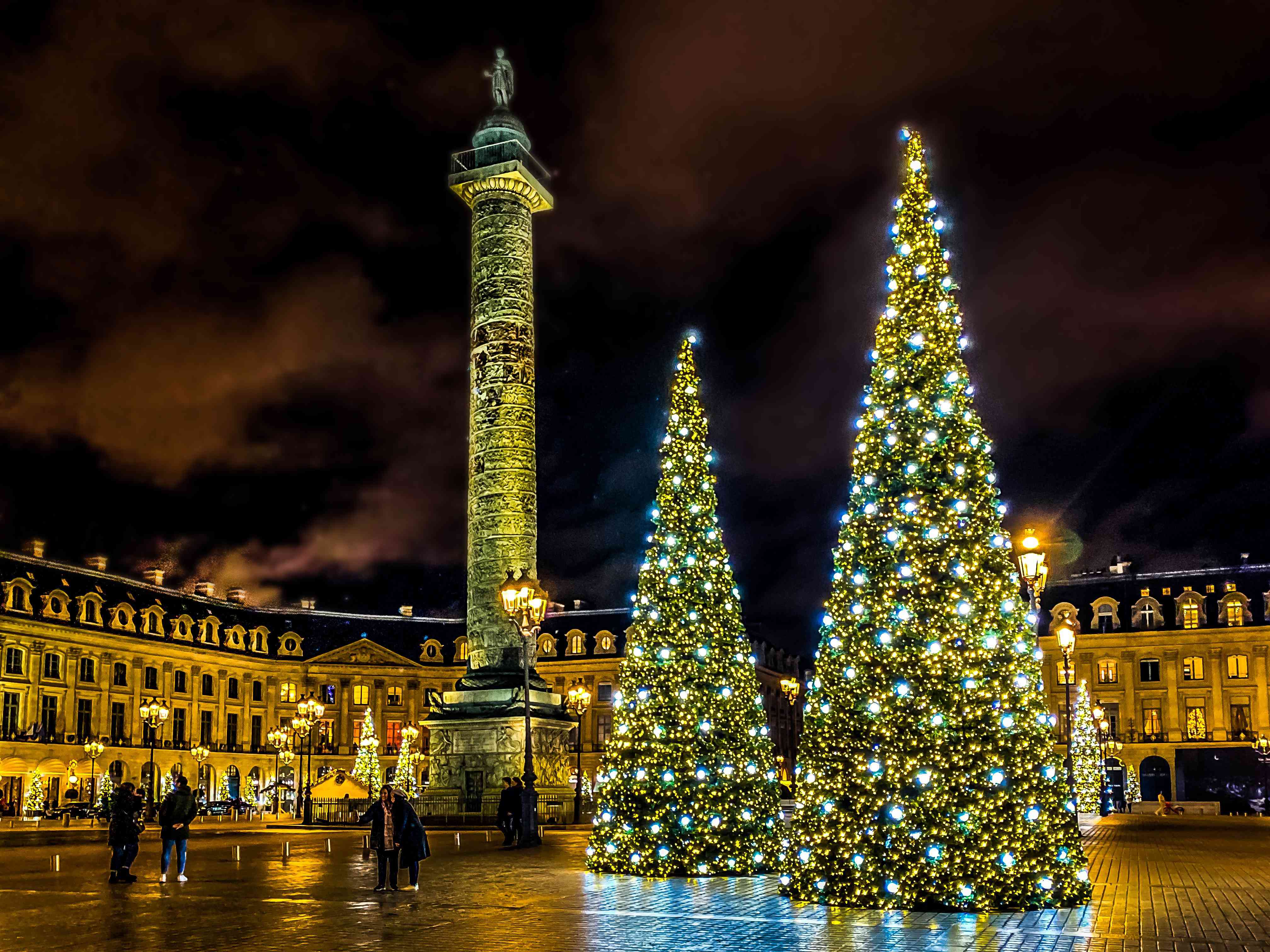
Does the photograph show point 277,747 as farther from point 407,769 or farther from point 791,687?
point 791,687

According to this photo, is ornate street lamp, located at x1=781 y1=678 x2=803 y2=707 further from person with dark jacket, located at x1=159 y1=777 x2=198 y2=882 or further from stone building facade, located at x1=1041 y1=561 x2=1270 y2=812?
stone building facade, located at x1=1041 y1=561 x2=1270 y2=812

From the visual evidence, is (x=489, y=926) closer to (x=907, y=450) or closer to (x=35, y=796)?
(x=907, y=450)

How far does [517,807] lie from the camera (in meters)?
28.0

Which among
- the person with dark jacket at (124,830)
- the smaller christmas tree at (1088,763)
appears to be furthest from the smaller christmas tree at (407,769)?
the smaller christmas tree at (1088,763)

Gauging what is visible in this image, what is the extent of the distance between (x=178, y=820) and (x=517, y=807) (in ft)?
32.5

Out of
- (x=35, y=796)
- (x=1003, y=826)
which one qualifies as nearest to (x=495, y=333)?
(x=1003, y=826)

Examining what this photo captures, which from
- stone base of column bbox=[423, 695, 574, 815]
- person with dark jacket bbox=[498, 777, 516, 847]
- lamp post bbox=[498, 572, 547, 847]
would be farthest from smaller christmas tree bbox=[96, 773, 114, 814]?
lamp post bbox=[498, 572, 547, 847]

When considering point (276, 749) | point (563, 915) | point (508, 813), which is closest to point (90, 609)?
point (276, 749)

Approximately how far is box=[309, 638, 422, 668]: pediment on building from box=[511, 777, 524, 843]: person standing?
6056 cm

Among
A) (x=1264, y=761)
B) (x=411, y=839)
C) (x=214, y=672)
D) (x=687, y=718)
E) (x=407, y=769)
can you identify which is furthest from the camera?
(x=214, y=672)

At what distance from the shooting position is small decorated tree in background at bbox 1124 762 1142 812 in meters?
65.2

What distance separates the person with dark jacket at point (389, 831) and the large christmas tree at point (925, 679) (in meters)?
5.21

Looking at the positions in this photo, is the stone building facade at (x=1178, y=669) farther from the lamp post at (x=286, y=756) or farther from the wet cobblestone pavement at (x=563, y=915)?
the wet cobblestone pavement at (x=563, y=915)

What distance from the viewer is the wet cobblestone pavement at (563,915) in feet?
40.2
